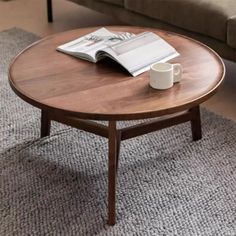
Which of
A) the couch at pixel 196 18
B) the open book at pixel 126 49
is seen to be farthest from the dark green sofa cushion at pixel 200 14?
the open book at pixel 126 49

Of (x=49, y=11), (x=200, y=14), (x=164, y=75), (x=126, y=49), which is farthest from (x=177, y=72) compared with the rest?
(x=49, y=11)

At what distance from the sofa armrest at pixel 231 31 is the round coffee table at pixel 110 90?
1.19 feet

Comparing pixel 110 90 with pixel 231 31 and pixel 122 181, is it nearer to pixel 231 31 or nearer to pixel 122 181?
pixel 122 181

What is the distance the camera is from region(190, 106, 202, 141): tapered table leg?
208cm

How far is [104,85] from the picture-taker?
5.75 feet

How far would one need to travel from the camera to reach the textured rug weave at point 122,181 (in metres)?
1.73

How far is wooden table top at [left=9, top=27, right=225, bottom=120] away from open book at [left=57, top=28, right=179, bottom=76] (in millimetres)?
30

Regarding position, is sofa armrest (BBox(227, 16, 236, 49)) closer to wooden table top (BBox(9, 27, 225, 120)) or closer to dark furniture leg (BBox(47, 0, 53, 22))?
wooden table top (BBox(9, 27, 225, 120))

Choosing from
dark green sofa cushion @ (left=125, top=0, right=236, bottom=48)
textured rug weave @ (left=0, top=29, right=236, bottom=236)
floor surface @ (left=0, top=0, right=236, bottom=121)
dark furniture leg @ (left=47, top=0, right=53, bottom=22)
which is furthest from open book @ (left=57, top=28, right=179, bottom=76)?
dark furniture leg @ (left=47, top=0, right=53, bottom=22)

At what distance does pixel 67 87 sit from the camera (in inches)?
68.3

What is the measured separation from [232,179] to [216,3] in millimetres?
929

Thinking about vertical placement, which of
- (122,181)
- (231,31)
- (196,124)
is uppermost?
(231,31)

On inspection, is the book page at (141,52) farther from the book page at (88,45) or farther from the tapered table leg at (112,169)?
the tapered table leg at (112,169)

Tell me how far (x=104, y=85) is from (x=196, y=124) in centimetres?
54
